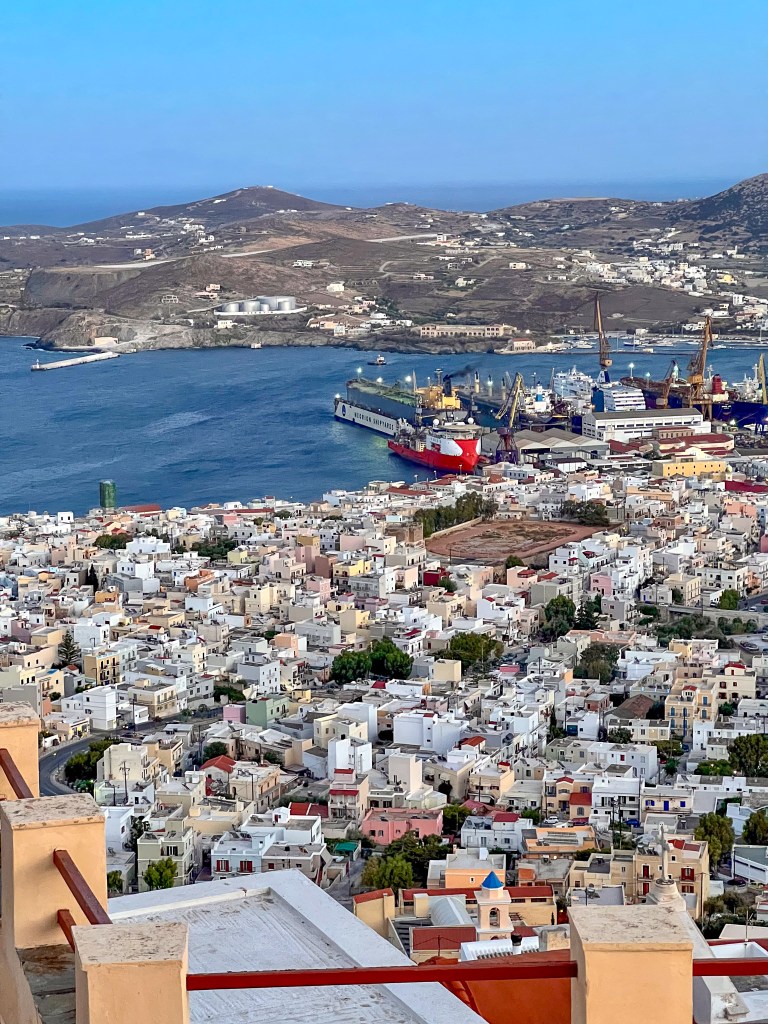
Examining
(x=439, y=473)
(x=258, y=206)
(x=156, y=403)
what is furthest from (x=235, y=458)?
(x=258, y=206)

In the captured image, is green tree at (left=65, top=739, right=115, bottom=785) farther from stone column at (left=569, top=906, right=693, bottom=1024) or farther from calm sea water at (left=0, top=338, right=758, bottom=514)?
calm sea water at (left=0, top=338, right=758, bottom=514)

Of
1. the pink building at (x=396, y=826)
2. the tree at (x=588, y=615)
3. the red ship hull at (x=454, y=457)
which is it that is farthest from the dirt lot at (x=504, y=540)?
the pink building at (x=396, y=826)

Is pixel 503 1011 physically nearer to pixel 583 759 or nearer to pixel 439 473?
pixel 583 759

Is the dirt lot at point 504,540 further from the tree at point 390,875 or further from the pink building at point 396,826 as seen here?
the tree at point 390,875

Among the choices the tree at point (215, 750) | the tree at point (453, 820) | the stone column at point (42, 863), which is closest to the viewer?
the stone column at point (42, 863)

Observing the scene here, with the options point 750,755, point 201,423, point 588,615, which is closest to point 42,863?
point 750,755

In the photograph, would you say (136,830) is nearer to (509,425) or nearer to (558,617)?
(558,617)

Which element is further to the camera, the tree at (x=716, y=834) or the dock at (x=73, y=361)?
the dock at (x=73, y=361)
